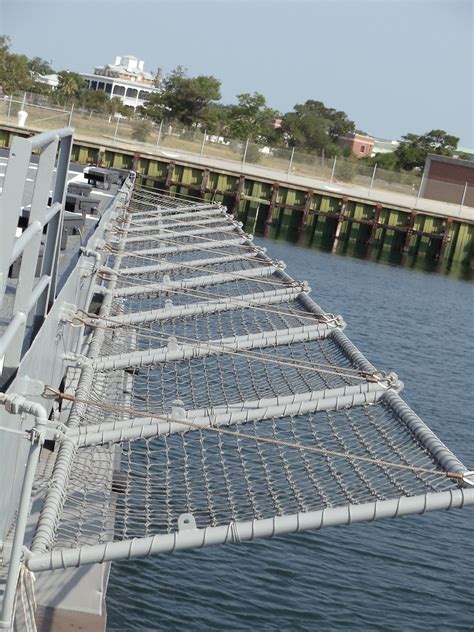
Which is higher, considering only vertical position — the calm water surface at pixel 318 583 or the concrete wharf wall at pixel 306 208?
the concrete wharf wall at pixel 306 208

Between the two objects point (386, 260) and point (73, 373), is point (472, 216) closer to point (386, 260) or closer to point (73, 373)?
point (386, 260)

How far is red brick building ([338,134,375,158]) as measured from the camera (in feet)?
588

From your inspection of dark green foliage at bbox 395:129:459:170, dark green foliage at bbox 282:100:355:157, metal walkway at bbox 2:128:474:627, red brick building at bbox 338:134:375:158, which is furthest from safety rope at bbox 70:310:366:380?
red brick building at bbox 338:134:375:158

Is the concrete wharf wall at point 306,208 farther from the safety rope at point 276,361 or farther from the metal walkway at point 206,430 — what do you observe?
the safety rope at point 276,361

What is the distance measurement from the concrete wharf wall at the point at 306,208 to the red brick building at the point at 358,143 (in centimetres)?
12377

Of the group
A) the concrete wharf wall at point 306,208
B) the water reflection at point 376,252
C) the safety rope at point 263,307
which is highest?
the safety rope at point 263,307

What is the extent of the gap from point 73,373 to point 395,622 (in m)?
3.58

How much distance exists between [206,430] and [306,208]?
4668 centimetres

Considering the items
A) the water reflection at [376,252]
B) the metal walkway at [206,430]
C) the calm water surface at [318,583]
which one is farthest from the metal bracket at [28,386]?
the water reflection at [376,252]

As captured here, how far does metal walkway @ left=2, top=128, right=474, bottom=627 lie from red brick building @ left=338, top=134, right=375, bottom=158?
16783 cm

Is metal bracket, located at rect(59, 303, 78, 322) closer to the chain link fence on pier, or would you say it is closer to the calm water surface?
the calm water surface

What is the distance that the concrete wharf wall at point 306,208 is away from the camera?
5297cm

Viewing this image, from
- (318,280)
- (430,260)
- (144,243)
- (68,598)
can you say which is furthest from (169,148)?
(68,598)

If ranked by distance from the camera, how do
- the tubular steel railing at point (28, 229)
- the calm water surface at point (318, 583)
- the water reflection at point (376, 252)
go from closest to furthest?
the tubular steel railing at point (28, 229), the calm water surface at point (318, 583), the water reflection at point (376, 252)
